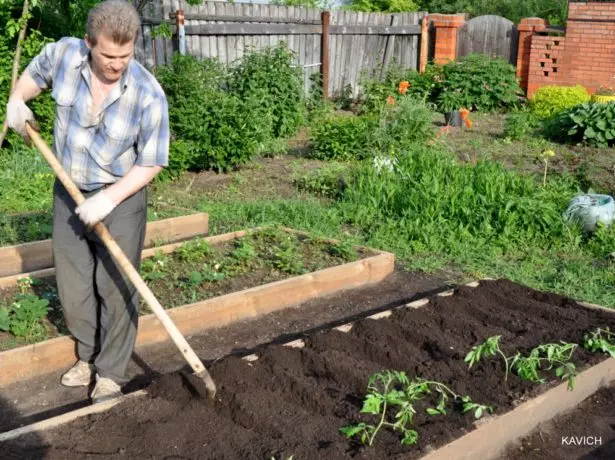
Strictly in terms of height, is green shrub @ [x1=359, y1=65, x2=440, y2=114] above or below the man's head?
below

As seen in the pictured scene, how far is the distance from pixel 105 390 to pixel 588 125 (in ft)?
31.0

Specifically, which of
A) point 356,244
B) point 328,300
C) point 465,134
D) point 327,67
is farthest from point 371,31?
point 328,300

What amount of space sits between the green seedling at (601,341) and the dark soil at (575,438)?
0.35 m

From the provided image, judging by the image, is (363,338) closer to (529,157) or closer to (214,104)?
(214,104)

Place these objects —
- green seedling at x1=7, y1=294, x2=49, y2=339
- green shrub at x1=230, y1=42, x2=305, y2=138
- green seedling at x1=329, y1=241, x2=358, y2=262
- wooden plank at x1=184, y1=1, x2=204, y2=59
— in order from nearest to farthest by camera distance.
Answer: green seedling at x1=7, y1=294, x2=49, y2=339, green seedling at x1=329, y1=241, x2=358, y2=262, wooden plank at x1=184, y1=1, x2=204, y2=59, green shrub at x1=230, y1=42, x2=305, y2=138

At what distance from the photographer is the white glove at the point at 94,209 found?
353 cm

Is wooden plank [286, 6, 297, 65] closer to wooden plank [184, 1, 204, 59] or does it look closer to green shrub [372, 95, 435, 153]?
wooden plank [184, 1, 204, 59]

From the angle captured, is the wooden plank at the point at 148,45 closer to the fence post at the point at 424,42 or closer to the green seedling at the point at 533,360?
the fence post at the point at 424,42

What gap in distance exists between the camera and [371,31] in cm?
1591

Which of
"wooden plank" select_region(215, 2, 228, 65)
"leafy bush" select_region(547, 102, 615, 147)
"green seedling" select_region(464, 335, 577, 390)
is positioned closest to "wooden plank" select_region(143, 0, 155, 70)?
"wooden plank" select_region(215, 2, 228, 65)

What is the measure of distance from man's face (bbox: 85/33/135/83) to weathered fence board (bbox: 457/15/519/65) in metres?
14.3

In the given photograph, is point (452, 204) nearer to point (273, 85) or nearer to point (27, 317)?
point (27, 317)

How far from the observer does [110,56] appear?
342cm

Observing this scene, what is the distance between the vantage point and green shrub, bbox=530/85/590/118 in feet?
46.1
